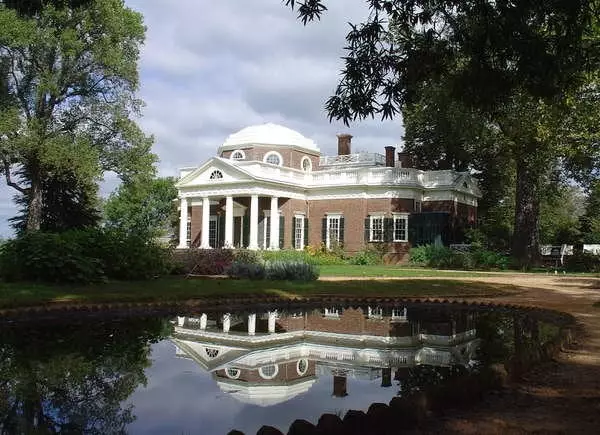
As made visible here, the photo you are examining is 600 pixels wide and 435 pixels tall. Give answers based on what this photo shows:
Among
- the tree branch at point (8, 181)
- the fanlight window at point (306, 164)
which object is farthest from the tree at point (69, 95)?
the fanlight window at point (306, 164)

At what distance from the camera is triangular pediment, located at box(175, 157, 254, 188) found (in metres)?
38.7

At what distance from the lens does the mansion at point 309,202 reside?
123 ft

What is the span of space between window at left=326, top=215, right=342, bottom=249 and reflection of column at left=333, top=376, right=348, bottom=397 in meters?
31.7

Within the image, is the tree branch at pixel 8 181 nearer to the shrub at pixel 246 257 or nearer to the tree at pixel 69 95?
the tree at pixel 69 95

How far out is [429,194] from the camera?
38.8m

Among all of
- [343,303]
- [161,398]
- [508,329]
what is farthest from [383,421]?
[343,303]

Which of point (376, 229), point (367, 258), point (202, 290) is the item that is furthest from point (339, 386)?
point (376, 229)

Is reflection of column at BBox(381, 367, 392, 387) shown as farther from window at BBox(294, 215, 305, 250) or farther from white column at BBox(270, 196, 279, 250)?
window at BBox(294, 215, 305, 250)

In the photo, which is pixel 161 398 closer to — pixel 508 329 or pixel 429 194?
pixel 508 329

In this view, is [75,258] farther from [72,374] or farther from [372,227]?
[372,227]

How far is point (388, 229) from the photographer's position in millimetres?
37312

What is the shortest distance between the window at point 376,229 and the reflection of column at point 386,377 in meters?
30.1

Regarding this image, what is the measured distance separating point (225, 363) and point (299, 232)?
32487 mm

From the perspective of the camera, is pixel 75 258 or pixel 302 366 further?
pixel 75 258
